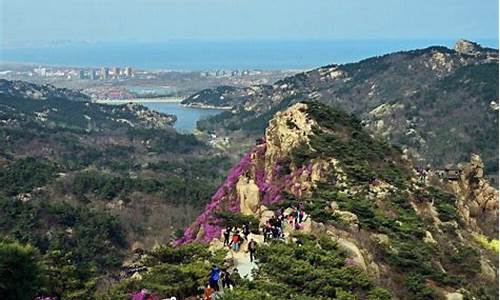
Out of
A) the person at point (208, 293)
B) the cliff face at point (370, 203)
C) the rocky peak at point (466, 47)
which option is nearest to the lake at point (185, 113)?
the rocky peak at point (466, 47)

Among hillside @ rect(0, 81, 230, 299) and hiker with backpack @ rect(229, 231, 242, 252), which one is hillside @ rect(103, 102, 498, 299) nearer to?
hiker with backpack @ rect(229, 231, 242, 252)

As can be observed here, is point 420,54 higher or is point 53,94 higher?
point 420,54

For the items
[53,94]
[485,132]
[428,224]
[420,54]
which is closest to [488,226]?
[428,224]

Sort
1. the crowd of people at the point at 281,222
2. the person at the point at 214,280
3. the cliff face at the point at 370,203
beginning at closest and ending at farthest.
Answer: the person at the point at 214,280 → the cliff face at the point at 370,203 → the crowd of people at the point at 281,222

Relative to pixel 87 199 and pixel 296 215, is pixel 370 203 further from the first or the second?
pixel 87 199

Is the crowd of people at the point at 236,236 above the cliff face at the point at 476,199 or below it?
above

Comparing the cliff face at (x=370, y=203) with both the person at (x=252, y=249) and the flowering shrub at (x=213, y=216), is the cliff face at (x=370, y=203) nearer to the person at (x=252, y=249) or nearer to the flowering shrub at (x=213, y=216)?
the flowering shrub at (x=213, y=216)

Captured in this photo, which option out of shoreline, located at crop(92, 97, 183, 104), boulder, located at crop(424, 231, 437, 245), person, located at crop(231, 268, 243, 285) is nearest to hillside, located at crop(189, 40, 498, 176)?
shoreline, located at crop(92, 97, 183, 104)

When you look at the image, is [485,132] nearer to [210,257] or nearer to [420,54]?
[420,54]
